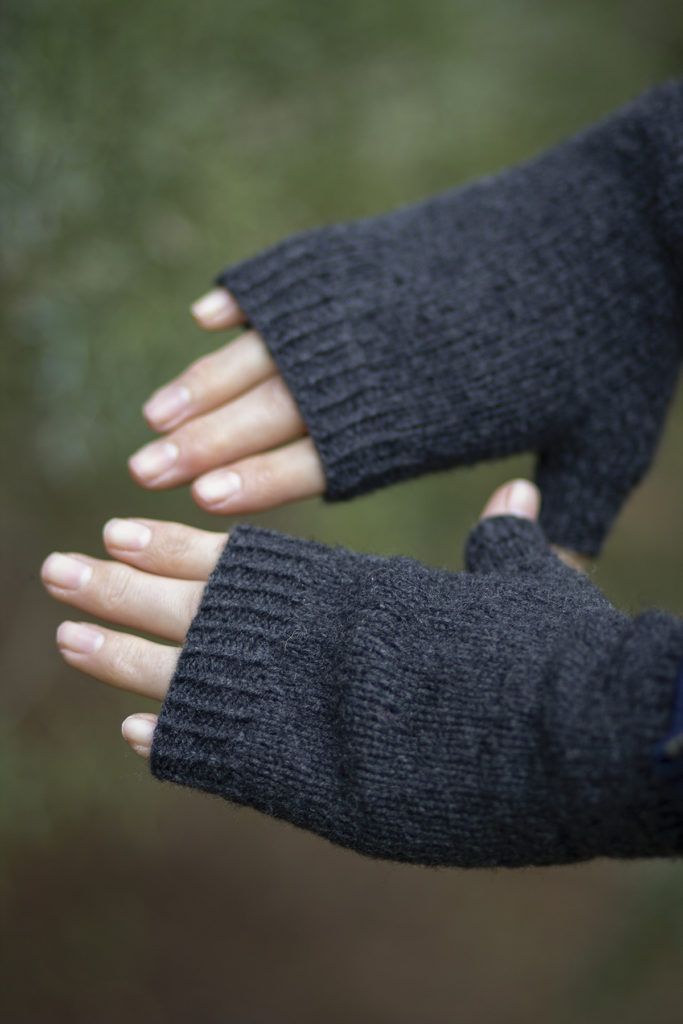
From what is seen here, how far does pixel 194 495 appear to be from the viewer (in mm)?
1443

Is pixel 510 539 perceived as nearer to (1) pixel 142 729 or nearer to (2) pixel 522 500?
(2) pixel 522 500

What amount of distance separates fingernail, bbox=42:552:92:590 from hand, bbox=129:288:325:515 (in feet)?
0.60

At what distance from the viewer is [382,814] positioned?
112 centimetres

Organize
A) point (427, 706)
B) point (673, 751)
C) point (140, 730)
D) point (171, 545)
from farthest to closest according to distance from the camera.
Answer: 1. point (171, 545)
2. point (140, 730)
3. point (427, 706)
4. point (673, 751)

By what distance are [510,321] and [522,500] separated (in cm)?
26

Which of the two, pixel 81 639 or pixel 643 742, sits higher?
pixel 81 639

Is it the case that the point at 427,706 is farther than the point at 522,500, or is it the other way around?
the point at 522,500

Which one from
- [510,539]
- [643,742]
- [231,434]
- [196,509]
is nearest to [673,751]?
[643,742]

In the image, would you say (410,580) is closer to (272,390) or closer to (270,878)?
(272,390)

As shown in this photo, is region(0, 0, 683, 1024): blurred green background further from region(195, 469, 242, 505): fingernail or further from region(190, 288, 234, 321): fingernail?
region(195, 469, 242, 505): fingernail

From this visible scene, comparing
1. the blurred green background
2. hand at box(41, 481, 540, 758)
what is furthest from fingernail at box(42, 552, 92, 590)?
the blurred green background

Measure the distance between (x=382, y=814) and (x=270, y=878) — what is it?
148 centimetres

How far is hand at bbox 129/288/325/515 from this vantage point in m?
1.45

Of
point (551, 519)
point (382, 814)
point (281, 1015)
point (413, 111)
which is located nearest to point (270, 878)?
point (281, 1015)
